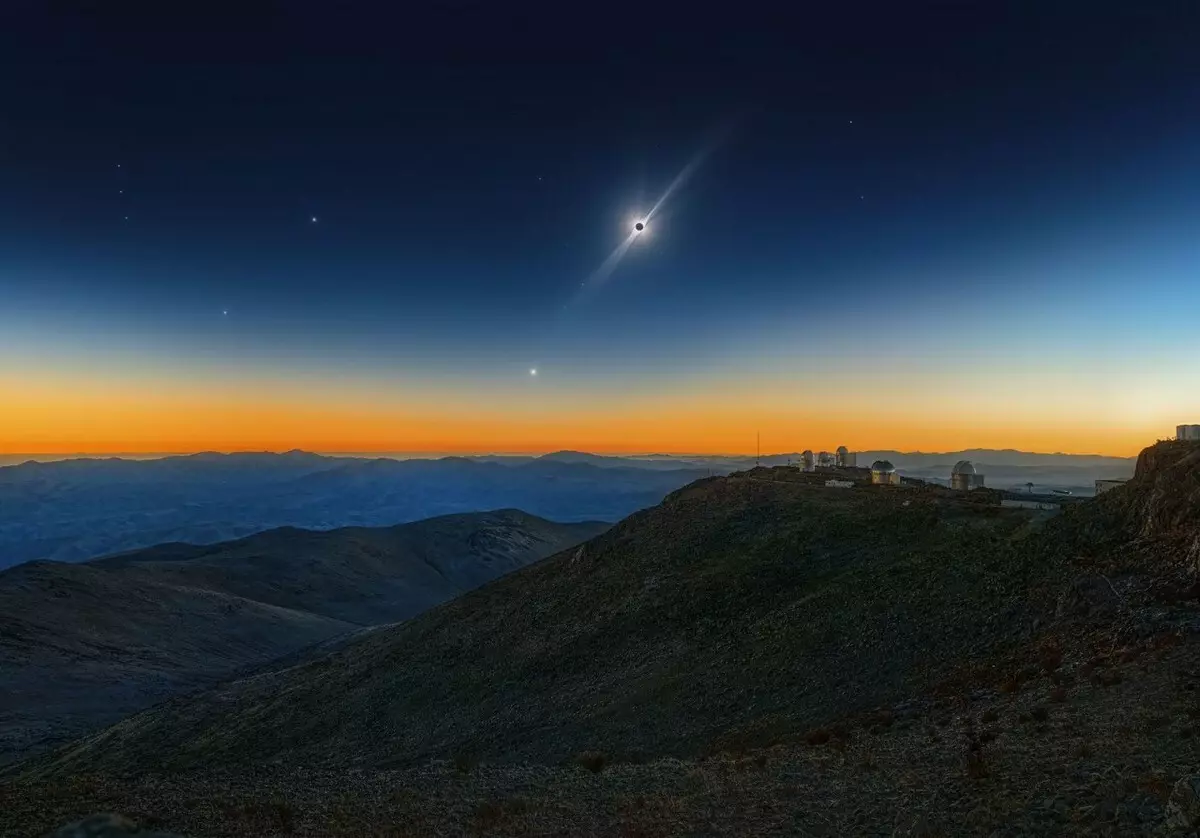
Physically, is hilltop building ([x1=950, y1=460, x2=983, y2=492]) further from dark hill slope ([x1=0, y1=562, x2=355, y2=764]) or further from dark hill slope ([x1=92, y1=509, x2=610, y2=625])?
dark hill slope ([x1=92, y1=509, x2=610, y2=625])

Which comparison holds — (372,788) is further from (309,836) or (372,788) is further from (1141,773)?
(1141,773)

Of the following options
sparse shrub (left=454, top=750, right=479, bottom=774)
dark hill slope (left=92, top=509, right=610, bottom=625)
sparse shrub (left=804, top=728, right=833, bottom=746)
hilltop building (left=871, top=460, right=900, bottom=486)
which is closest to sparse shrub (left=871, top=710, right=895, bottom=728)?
sparse shrub (left=804, top=728, right=833, bottom=746)

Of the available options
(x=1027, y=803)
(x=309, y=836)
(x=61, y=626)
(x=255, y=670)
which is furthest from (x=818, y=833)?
(x=61, y=626)

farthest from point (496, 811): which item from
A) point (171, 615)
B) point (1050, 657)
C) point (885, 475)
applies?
point (171, 615)

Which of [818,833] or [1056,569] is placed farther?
[1056,569]

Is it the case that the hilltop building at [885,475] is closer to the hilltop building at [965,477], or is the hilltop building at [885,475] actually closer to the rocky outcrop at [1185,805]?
the hilltop building at [965,477]

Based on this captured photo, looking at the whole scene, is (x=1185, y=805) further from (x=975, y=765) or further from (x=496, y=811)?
(x=496, y=811)

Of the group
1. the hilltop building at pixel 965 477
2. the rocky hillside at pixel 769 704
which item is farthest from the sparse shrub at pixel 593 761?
the hilltop building at pixel 965 477
